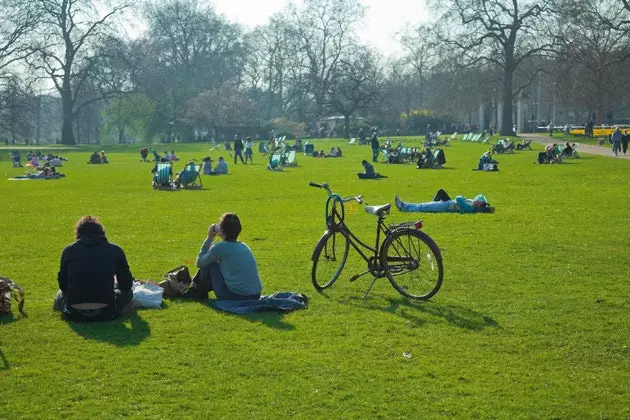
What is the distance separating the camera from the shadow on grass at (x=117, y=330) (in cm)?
781

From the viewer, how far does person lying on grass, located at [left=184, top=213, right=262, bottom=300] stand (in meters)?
9.16

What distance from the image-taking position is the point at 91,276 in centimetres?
835

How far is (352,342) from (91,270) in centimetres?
270

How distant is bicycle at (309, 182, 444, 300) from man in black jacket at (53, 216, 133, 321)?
251 centimetres

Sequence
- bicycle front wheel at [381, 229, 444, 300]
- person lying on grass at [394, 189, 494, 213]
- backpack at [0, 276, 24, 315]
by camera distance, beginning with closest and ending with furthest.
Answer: backpack at [0, 276, 24, 315] < bicycle front wheel at [381, 229, 444, 300] < person lying on grass at [394, 189, 494, 213]

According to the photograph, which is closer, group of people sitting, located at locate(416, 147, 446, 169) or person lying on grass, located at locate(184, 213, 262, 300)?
person lying on grass, located at locate(184, 213, 262, 300)

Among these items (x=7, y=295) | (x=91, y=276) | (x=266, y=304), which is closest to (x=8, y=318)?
(x=7, y=295)

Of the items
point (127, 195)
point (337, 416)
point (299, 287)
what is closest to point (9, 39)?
point (127, 195)

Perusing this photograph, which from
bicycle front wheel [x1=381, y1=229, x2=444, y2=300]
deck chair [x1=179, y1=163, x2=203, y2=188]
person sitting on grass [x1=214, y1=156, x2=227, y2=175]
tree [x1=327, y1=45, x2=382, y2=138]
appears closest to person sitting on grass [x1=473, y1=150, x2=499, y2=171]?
person sitting on grass [x1=214, y1=156, x2=227, y2=175]

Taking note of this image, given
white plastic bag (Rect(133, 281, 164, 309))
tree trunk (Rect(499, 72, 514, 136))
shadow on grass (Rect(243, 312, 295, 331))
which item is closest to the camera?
shadow on grass (Rect(243, 312, 295, 331))

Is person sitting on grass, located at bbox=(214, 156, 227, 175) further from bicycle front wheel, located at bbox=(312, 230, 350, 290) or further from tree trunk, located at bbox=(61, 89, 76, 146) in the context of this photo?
tree trunk, located at bbox=(61, 89, 76, 146)

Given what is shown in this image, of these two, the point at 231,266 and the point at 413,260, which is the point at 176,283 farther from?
the point at 413,260

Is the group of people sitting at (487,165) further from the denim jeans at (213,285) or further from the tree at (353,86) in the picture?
the tree at (353,86)

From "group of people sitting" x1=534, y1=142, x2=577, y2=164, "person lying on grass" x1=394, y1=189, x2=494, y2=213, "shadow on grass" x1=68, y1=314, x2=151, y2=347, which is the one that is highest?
"group of people sitting" x1=534, y1=142, x2=577, y2=164
